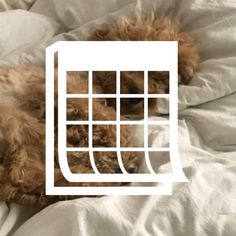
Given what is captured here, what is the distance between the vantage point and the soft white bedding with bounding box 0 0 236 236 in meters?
0.96

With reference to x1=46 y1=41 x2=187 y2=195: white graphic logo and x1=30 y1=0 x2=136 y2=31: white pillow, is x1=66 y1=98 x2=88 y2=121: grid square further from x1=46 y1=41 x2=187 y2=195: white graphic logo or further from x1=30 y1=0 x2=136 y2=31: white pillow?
x1=30 y1=0 x2=136 y2=31: white pillow

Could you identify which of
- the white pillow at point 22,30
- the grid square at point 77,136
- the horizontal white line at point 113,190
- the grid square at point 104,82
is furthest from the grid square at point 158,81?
the white pillow at point 22,30

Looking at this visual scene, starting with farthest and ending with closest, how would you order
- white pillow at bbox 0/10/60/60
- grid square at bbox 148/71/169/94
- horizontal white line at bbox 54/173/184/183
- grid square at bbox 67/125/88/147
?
white pillow at bbox 0/10/60/60, grid square at bbox 148/71/169/94, grid square at bbox 67/125/88/147, horizontal white line at bbox 54/173/184/183

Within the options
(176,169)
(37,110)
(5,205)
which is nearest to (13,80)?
(37,110)

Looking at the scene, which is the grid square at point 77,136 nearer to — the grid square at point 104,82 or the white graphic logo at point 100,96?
the white graphic logo at point 100,96

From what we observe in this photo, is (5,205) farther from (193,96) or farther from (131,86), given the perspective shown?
(193,96)

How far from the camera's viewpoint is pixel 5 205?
110cm

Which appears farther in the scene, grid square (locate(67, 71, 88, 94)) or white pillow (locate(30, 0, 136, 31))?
white pillow (locate(30, 0, 136, 31))

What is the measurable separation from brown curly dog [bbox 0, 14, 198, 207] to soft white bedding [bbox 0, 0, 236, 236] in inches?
2.2

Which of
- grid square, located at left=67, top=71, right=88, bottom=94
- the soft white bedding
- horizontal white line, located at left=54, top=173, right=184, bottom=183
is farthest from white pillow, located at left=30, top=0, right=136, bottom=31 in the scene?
horizontal white line, located at left=54, top=173, right=184, bottom=183

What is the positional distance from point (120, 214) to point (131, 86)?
49cm

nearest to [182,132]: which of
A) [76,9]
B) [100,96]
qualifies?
[100,96]

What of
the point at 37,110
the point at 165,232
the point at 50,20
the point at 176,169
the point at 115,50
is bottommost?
the point at 165,232

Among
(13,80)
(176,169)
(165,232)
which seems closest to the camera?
(165,232)
